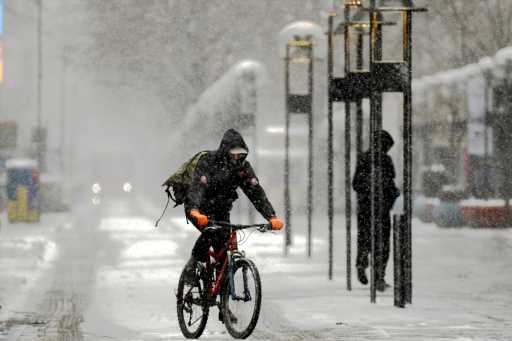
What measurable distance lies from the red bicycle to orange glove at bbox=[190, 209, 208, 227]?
130mm

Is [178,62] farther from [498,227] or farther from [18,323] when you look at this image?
[18,323]

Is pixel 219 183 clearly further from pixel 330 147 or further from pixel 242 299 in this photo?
pixel 330 147

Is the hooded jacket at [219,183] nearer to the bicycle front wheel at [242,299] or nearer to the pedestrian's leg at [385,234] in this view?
the bicycle front wheel at [242,299]

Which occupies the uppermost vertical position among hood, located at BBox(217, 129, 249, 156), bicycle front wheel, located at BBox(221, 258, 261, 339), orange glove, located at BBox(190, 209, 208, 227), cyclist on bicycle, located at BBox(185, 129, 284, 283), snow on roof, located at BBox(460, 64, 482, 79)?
snow on roof, located at BBox(460, 64, 482, 79)

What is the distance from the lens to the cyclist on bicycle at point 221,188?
9.95m

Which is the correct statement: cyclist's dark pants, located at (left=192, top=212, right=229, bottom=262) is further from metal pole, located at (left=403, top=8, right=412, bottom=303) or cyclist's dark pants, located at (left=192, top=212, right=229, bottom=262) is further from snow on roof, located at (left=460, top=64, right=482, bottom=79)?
snow on roof, located at (left=460, top=64, right=482, bottom=79)

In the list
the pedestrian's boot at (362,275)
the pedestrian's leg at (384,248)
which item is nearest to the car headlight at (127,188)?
the pedestrian's boot at (362,275)

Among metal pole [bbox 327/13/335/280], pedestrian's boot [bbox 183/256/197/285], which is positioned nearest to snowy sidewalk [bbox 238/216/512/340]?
metal pole [bbox 327/13/335/280]

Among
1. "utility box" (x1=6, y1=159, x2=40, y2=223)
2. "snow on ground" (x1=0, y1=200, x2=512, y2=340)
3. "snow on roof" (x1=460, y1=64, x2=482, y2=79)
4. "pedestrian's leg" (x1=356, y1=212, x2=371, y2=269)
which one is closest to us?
"snow on ground" (x1=0, y1=200, x2=512, y2=340)

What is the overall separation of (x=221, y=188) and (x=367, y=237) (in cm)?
502

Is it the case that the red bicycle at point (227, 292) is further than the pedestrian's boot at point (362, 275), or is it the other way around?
the pedestrian's boot at point (362, 275)

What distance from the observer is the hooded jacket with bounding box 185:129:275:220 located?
10.1 metres

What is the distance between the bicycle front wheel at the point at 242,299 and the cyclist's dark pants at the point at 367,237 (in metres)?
4.22

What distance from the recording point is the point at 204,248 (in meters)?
10.3
